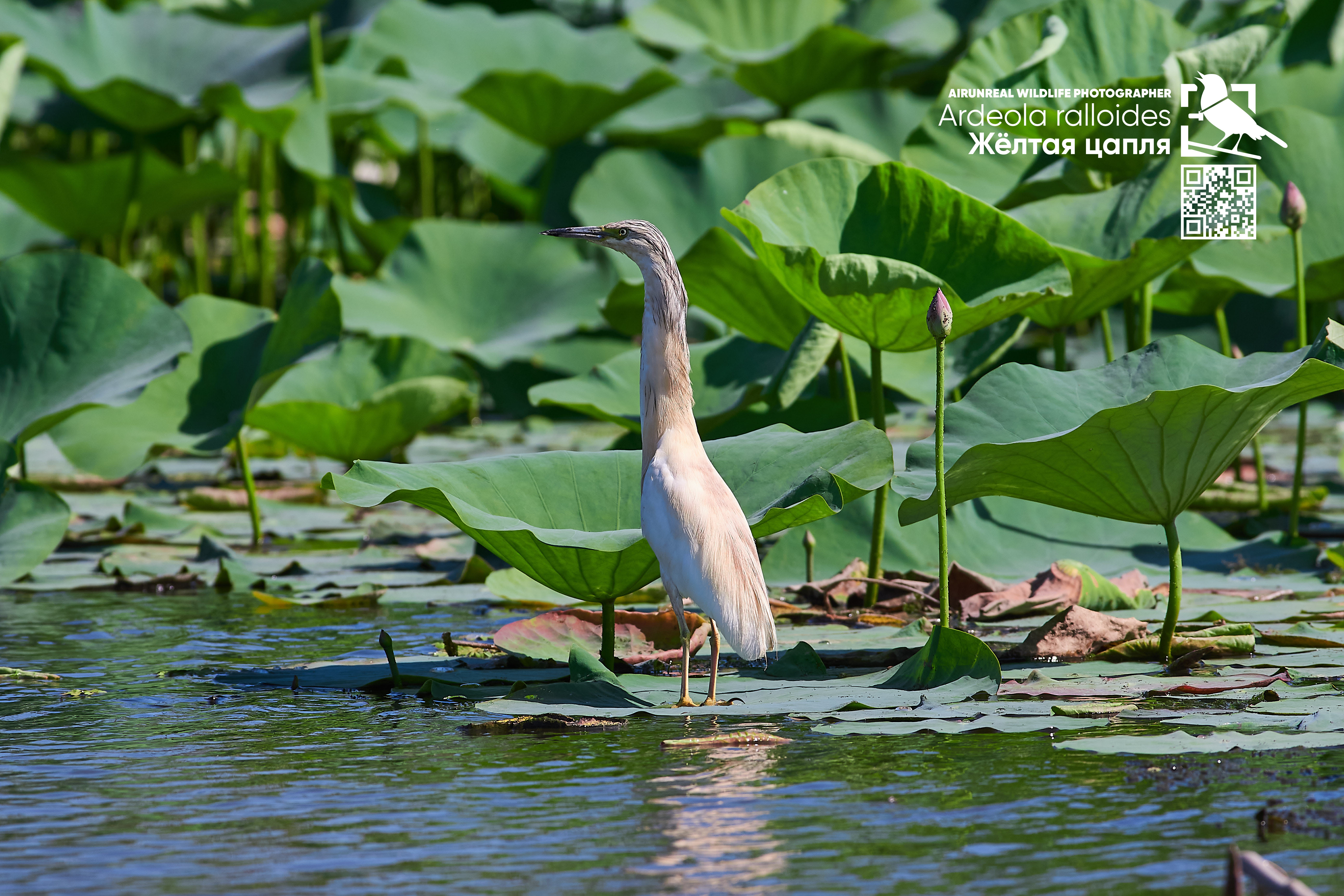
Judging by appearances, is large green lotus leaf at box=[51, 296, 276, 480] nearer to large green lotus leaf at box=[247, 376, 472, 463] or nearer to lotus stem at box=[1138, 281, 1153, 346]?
large green lotus leaf at box=[247, 376, 472, 463]

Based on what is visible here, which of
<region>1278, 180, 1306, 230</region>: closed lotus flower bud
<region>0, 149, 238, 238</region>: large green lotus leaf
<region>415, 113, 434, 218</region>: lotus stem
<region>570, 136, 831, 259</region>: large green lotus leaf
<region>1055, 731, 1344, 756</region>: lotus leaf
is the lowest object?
<region>1055, 731, 1344, 756</region>: lotus leaf

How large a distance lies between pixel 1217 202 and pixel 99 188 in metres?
5.82

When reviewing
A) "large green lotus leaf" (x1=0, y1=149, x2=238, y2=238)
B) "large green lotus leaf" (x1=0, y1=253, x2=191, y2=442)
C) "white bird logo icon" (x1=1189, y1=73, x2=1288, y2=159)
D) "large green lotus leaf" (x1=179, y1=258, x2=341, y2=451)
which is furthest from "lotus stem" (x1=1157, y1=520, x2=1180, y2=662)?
"large green lotus leaf" (x1=0, y1=149, x2=238, y2=238)

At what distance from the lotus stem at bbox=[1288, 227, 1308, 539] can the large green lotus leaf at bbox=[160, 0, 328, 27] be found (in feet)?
18.3

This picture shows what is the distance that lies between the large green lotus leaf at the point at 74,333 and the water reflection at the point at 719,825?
2637 mm

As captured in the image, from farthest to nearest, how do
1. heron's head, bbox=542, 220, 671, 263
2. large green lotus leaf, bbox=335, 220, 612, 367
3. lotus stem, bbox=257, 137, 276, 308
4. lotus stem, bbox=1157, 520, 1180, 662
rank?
1. lotus stem, bbox=257, 137, 276, 308
2. large green lotus leaf, bbox=335, 220, 612, 367
3. heron's head, bbox=542, 220, 671, 263
4. lotus stem, bbox=1157, 520, 1180, 662

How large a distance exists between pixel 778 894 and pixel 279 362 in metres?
3.44

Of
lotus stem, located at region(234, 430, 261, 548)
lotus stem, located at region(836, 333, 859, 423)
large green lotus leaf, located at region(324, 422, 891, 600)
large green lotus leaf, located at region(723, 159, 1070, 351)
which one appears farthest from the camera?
lotus stem, located at region(234, 430, 261, 548)

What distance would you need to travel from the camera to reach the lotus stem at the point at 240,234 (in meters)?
9.25

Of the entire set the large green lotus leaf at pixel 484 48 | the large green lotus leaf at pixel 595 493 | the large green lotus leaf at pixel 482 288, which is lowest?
the large green lotus leaf at pixel 595 493

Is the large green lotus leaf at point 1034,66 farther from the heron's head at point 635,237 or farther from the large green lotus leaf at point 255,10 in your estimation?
the large green lotus leaf at point 255,10

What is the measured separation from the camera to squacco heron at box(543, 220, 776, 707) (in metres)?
2.80

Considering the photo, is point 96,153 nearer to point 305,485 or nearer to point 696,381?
point 305,485

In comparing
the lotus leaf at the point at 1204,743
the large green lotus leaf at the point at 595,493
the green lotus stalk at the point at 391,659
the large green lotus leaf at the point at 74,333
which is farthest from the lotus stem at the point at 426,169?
the lotus leaf at the point at 1204,743
